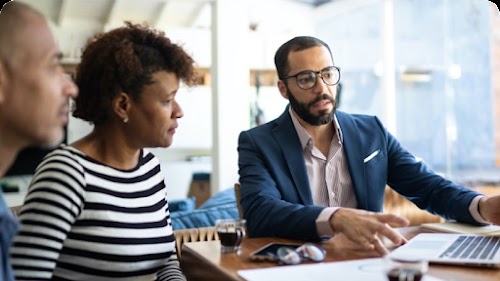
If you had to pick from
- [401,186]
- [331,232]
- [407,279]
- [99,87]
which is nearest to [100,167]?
[99,87]

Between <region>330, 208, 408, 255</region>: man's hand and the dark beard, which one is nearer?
<region>330, 208, 408, 255</region>: man's hand

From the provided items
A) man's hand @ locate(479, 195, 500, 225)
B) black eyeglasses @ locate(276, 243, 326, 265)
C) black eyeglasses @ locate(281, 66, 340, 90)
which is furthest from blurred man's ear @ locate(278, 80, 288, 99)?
black eyeglasses @ locate(276, 243, 326, 265)

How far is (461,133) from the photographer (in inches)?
185

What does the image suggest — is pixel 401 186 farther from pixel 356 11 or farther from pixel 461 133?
pixel 356 11

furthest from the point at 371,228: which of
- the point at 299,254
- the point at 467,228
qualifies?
the point at 467,228

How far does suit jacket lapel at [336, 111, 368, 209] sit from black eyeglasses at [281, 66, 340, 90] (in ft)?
0.50

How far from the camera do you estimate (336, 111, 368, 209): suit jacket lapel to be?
1863 mm

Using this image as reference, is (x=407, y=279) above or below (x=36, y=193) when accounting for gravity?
below

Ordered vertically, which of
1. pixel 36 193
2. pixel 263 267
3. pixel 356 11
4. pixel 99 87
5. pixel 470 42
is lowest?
pixel 263 267

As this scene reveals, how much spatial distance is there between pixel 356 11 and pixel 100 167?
181 inches

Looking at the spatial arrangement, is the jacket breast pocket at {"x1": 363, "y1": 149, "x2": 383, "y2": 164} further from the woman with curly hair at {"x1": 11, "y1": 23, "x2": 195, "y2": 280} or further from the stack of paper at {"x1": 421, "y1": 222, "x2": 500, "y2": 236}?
the woman with curly hair at {"x1": 11, "y1": 23, "x2": 195, "y2": 280}

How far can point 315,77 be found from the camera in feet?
6.34

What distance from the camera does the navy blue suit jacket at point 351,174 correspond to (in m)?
1.68

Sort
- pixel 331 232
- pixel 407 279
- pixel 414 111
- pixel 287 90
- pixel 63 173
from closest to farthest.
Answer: pixel 407 279, pixel 63 173, pixel 331 232, pixel 287 90, pixel 414 111
